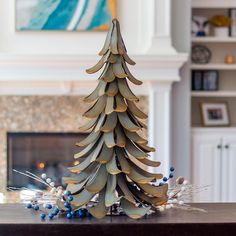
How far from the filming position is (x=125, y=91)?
4.49 feet

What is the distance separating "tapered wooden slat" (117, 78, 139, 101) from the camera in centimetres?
136

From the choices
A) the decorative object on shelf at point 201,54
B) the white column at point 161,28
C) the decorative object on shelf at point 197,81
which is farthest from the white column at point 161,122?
the decorative object on shelf at point 201,54

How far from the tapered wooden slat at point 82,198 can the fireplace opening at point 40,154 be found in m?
3.10

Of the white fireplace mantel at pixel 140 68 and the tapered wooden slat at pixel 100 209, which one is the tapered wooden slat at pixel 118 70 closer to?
the tapered wooden slat at pixel 100 209

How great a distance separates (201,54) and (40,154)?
5.77 feet

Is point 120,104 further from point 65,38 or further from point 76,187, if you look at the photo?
point 65,38

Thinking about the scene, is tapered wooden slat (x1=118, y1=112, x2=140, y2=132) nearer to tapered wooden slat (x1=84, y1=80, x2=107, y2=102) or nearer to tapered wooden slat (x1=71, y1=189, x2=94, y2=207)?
tapered wooden slat (x1=84, y1=80, x2=107, y2=102)

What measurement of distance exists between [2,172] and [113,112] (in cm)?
327

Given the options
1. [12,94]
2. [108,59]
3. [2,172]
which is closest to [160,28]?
[12,94]

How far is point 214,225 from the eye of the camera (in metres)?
1.29

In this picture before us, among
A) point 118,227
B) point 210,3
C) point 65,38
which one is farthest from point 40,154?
point 118,227

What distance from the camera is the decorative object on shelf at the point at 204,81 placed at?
14.9ft

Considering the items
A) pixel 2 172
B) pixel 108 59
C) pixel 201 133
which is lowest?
pixel 2 172

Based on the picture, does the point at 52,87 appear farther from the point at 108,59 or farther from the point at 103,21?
the point at 108,59
